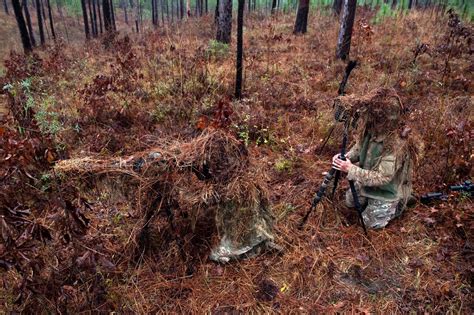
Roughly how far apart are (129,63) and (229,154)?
457cm

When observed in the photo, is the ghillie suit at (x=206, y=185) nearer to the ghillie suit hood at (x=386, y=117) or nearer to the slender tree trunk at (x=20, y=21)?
the ghillie suit hood at (x=386, y=117)

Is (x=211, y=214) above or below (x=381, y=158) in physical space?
below

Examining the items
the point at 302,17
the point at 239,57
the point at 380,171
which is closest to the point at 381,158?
the point at 380,171

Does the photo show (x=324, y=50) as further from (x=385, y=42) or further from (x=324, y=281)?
(x=324, y=281)

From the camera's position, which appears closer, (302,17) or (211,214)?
(211,214)

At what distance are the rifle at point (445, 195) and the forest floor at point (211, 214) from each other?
8 centimetres

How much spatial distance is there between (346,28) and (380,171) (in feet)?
19.4

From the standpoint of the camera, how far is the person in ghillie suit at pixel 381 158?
10.3ft

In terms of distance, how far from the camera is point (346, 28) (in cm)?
800

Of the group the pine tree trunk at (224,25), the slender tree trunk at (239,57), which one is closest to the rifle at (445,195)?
the slender tree trunk at (239,57)

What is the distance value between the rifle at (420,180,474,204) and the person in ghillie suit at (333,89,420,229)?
0.32 metres

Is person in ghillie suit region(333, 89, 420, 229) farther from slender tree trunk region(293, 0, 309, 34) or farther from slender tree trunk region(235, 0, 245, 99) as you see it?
slender tree trunk region(293, 0, 309, 34)

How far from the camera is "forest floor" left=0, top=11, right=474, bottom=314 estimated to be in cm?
254

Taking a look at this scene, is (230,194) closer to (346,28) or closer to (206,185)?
(206,185)
